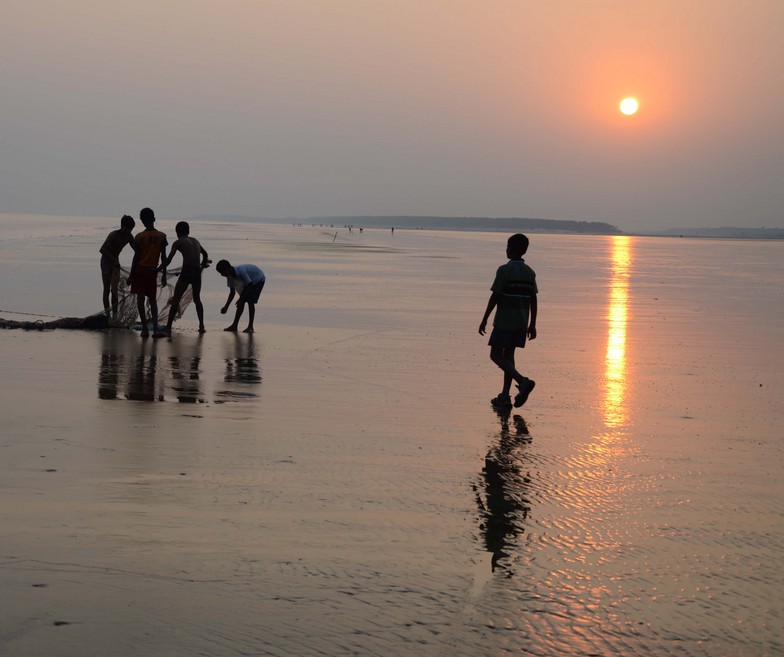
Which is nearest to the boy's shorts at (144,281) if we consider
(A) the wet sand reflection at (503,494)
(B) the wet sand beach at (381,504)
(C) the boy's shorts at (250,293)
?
(B) the wet sand beach at (381,504)

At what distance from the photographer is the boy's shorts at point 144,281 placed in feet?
45.7

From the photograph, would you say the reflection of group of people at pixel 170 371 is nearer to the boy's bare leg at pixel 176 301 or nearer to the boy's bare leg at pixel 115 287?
the boy's bare leg at pixel 176 301

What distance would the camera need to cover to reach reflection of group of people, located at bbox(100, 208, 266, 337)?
14.0 m

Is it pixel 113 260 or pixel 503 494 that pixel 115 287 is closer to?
pixel 113 260

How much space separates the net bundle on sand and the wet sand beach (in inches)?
66.4

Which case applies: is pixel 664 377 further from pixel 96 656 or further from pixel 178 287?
pixel 96 656

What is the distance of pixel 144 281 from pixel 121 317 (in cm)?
126

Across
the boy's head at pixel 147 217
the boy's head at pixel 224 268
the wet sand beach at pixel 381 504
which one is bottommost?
the wet sand beach at pixel 381 504

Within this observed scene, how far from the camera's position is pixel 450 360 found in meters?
12.4

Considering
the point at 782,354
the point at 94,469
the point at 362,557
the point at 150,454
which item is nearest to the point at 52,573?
the point at 362,557

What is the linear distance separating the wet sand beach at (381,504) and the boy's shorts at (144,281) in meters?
1.28

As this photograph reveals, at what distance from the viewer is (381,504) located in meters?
5.75

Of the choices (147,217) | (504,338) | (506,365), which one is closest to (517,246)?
(504,338)

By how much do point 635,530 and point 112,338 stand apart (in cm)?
969
